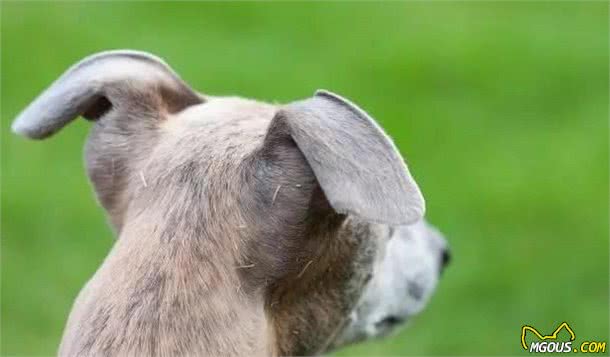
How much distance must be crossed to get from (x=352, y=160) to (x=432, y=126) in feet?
13.6

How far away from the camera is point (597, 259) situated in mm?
5359

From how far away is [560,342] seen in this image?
426cm

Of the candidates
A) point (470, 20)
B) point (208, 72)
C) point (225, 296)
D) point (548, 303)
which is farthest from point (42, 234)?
point (225, 296)

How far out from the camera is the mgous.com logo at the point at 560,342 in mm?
3889

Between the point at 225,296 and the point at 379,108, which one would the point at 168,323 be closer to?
the point at 225,296

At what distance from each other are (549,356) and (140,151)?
2789 millimetres

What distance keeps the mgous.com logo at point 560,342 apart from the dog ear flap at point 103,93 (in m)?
1.76

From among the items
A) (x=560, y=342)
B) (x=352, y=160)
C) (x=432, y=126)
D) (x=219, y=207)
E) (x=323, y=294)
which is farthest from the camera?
(x=432, y=126)

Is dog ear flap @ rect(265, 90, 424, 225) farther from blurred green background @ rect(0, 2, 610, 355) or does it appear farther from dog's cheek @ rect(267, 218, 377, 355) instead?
blurred green background @ rect(0, 2, 610, 355)

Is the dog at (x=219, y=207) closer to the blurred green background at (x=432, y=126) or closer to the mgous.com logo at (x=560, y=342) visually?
the mgous.com logo at (x=560, y=342)

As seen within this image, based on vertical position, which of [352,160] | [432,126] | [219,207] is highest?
[352,160]

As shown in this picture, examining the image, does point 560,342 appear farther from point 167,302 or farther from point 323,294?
point 167,302

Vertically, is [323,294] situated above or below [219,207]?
below

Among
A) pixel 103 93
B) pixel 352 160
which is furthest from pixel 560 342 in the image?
pixel 352 160
